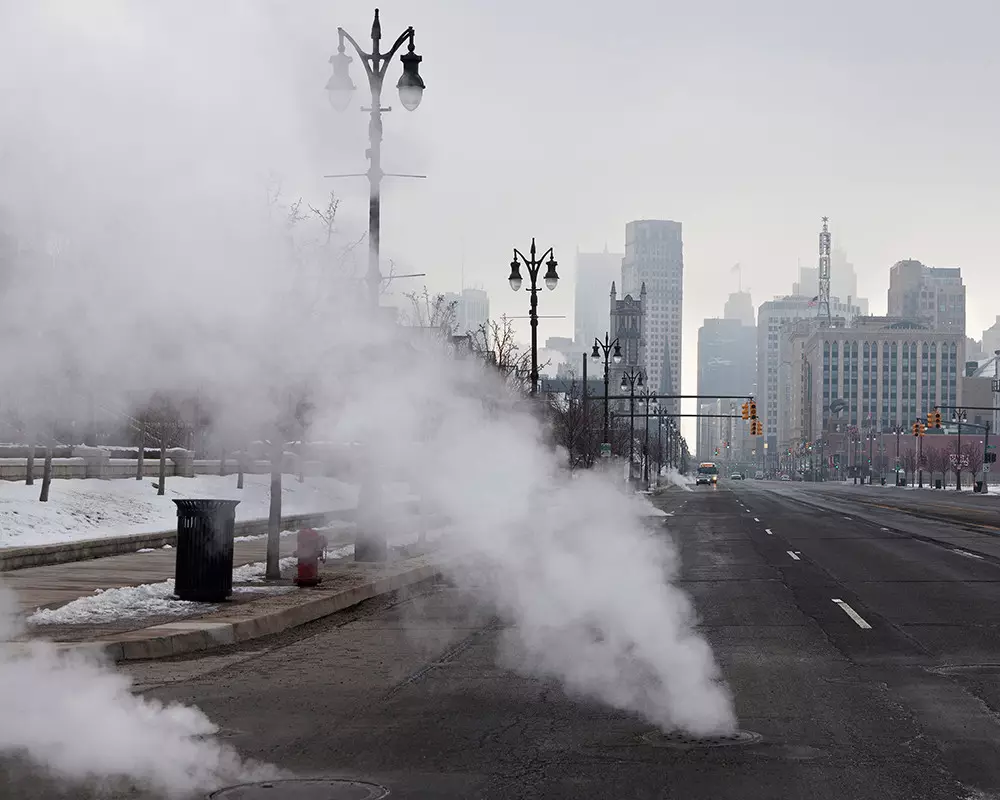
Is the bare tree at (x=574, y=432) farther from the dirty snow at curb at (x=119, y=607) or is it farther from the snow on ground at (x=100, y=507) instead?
the dirty snow at curb at (x=119, y=607)

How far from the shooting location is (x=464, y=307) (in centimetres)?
4038

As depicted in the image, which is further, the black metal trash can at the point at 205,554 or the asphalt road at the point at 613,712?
the black metal trash can at the point at 205,554

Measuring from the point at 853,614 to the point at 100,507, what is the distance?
53.7 feet

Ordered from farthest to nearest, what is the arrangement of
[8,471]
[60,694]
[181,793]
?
1. [8,471]
2. [60,694]
3. [181,793]

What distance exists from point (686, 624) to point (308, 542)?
5.77m

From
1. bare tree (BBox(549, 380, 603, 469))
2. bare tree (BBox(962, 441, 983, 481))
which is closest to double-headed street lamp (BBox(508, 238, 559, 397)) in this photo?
bare tree (BBox(549, 380, 603, 469))

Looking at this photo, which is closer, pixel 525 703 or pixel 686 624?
pixel 525 703

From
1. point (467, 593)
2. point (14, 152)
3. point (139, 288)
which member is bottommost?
point (467, 593)

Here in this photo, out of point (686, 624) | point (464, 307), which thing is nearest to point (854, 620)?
point (686, 624)

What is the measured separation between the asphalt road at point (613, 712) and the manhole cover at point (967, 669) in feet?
0.14

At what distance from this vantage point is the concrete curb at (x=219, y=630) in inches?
457

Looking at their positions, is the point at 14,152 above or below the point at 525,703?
above

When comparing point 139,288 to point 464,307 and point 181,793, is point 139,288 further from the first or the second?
point 464,307

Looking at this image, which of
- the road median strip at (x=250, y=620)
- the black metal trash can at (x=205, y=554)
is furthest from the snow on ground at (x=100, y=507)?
the black metal trash can at (x=205, y=554)
